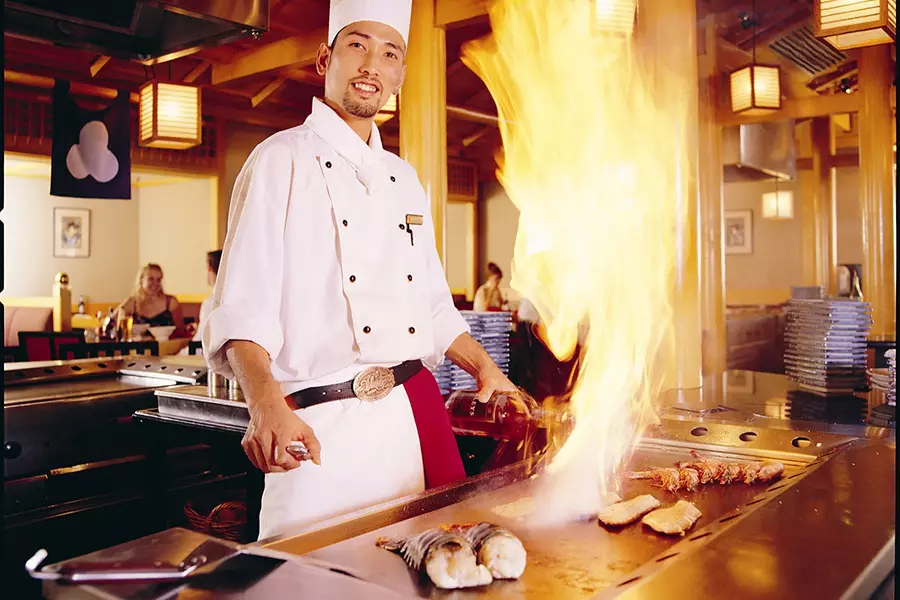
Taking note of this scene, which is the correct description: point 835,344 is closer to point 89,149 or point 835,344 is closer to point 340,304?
point 340,304

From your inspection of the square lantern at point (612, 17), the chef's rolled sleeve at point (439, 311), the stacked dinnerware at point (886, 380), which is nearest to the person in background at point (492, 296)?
the square lantern at point (612, 17)

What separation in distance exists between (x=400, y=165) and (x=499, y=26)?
1.98 m

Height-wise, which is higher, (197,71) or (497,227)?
(197,71)

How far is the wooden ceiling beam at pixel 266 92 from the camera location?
9211 mm

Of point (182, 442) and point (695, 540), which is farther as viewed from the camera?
point (182, 442)

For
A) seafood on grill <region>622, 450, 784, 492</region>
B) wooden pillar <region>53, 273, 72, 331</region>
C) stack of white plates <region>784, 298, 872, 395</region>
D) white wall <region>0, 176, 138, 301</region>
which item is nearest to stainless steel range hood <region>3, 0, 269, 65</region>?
seafood on grill <region>622, 450, 784, 492</region>

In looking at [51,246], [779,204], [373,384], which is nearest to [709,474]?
[373,384]

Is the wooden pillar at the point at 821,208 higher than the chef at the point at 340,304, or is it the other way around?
the wooden pillar at the point at 821,208

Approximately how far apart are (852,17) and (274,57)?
542 centimetres

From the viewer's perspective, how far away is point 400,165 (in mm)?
2443

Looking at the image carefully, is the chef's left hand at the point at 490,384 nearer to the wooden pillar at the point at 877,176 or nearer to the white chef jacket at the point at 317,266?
the white chef jacket at the point at 317,266

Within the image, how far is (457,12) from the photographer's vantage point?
510cm

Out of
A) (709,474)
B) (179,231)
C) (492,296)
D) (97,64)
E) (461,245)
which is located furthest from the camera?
(461,245)

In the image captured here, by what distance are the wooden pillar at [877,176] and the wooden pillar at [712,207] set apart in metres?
1.36
